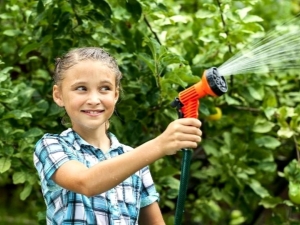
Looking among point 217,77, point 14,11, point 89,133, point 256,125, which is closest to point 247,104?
point 256,125

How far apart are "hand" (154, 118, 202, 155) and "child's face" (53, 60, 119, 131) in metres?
0.30

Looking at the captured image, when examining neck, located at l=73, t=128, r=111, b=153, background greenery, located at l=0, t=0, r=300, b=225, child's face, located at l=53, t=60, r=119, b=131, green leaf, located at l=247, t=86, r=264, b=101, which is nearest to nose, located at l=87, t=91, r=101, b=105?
child's face, located at l=53, t=60, r=119, b=131

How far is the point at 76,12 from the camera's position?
2508 mm

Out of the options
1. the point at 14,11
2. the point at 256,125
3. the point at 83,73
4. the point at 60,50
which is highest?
the point at 14,11

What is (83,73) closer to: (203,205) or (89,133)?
(89,133)

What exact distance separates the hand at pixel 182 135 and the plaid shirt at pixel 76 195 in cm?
31

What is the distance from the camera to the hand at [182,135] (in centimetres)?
151

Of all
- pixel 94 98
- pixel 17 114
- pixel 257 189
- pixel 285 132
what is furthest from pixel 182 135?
pixel 257 189

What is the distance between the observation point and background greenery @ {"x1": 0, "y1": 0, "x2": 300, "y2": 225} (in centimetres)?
244

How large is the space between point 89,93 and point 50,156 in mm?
183

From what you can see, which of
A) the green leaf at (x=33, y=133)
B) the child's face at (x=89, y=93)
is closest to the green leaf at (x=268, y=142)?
the green leaf at (x=33, y=133)

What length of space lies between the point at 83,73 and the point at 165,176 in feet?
3.26

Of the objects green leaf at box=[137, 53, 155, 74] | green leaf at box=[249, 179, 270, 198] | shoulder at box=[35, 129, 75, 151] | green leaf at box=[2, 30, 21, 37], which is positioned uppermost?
green leaf at box=[2, 30, 21, 37]

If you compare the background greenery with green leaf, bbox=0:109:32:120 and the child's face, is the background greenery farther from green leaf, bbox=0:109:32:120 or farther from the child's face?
the child's face
